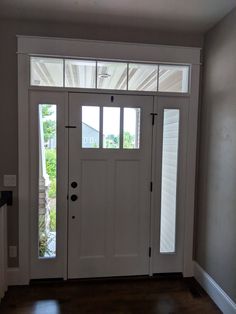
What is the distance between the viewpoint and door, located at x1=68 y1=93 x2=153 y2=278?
2707 millimetres

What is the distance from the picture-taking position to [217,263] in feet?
8.08

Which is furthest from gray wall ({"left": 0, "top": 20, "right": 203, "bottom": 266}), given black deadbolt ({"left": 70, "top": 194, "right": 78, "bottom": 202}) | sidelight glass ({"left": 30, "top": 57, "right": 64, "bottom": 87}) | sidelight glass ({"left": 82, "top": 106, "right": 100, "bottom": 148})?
sidelight glass ({"left": 82, "top": 106, "right": 100, "bottom": 148})

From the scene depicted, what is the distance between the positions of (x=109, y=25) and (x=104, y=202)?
1.84 metres

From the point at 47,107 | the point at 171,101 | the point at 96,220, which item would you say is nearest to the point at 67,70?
the point at 47,107

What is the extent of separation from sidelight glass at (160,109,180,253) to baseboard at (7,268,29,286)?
5.04 ft

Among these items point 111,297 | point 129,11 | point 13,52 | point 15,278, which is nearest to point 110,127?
point 129,11

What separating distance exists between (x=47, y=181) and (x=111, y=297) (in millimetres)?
1327

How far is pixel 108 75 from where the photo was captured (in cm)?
273

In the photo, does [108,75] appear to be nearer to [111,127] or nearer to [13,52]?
[111,127]

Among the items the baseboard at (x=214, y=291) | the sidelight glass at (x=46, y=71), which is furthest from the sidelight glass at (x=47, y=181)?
the baseboard at (x=214, y=291)

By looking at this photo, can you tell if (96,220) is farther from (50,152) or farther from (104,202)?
(50,152)

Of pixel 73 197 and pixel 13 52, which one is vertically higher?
pixel 13 52

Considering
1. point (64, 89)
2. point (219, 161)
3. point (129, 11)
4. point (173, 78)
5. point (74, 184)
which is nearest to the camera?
point (129, 11)

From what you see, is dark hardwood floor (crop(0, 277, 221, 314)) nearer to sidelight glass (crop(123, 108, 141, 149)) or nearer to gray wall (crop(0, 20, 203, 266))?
gray wall (crop(0, 20, 203, 266))
